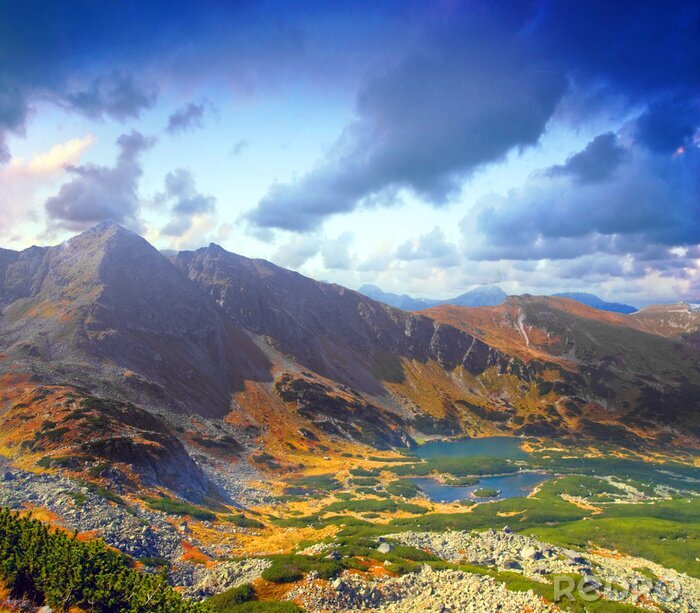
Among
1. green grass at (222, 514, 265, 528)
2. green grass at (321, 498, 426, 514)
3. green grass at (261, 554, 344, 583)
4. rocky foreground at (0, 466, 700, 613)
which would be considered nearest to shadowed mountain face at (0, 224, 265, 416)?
green grass at (321, 498, 426, 514)

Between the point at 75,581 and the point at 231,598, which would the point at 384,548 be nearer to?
the point at 231,598

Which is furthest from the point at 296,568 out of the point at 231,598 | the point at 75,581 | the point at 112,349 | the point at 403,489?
the point at 112,349

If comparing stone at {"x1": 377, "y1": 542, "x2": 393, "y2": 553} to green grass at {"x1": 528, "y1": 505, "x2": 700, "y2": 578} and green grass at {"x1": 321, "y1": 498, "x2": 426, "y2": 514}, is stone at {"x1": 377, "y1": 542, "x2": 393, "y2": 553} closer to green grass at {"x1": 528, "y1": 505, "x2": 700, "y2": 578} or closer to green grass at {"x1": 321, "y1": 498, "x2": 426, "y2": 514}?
green grass at {"x1": 528, "y1": 505, "x2": 700, "y2": 578}

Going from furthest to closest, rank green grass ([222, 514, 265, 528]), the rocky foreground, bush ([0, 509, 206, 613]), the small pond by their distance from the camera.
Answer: the small pond → green grass ([222, 514, 265, 528]) → the rocky foreground → bush ([0, 509, 206, 613])

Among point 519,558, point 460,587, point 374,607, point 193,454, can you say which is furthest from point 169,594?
point 193,454

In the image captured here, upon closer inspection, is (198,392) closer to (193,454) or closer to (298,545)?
(193,454)

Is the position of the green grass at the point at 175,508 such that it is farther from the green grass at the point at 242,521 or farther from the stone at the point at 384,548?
the stone at the point at 384,548

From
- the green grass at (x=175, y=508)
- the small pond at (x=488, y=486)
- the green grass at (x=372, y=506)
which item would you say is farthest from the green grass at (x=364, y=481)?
the green grass at (x=175, y=508)
